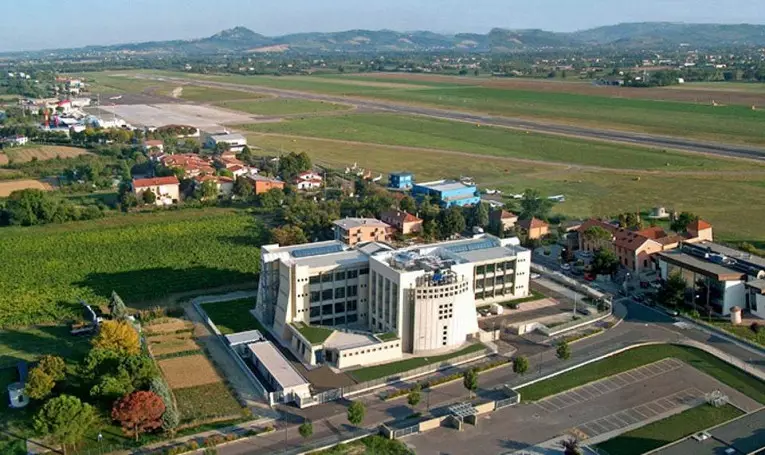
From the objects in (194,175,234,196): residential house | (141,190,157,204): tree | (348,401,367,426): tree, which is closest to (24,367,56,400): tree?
(348,401,367,426): tree

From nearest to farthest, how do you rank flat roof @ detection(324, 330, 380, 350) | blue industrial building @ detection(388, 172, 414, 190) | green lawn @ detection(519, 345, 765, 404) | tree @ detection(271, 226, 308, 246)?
1. green lawn @ detection(519, 345, 765, 404)
2. flat roof @ detection(324, 330, 380, 350)
3. tree @ detection(271, 226, 308, 246)
4. blue industrial building @ detection(388, 172, 414, 190)

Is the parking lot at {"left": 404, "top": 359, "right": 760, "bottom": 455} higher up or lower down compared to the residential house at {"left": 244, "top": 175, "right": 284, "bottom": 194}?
lower down

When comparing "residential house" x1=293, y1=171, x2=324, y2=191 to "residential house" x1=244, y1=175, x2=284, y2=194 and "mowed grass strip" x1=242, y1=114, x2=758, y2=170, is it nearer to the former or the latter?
"residential house" x1=244, y1=175, x2=284, y2=194

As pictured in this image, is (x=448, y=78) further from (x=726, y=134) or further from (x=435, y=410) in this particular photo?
(x=435, y=410)

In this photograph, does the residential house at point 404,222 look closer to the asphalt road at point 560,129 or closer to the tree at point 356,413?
the tree at point 356,413

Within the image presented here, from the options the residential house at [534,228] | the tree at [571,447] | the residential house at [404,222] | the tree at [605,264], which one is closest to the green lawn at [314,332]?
the tree at [571,447]

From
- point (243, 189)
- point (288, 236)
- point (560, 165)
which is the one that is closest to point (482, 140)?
point (560, 165)

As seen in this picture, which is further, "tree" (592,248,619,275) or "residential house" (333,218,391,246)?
"residential house" (333,218,391,246)
